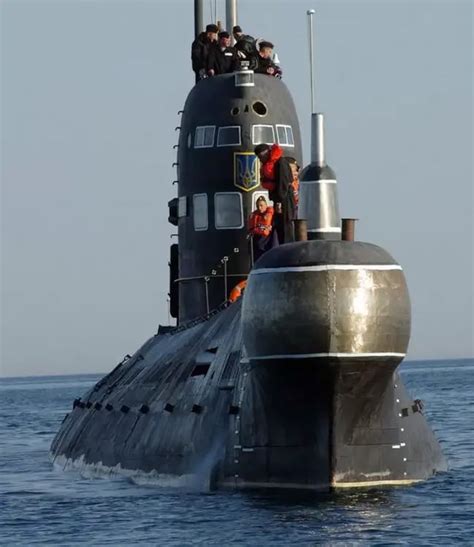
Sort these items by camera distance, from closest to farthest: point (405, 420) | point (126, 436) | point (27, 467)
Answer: point (405, 420)
point (126, 436)
point (27, 467)

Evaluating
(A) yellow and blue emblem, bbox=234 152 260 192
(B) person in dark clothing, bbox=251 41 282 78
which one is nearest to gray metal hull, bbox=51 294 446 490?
(A) yellow and blue emblem, bbox=234 152 260 192

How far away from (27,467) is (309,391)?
17.7 m

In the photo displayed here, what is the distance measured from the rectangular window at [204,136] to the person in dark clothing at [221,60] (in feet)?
4.47

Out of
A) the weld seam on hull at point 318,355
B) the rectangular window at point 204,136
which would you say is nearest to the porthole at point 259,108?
the rectangular window at point 204,136

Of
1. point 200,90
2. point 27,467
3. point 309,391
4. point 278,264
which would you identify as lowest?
point 27,467

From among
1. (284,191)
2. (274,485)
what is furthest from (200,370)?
(274,485)

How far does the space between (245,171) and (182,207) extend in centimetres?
222

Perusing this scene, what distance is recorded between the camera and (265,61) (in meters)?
37.2

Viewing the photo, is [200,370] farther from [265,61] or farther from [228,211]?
[265,61]

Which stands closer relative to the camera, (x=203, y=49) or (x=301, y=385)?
(x=301, y=385)

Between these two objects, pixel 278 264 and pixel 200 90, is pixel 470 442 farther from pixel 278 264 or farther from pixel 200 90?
pixel 278 264

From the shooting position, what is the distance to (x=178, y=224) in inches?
1501

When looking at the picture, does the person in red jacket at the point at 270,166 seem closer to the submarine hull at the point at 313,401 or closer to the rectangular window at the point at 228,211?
the submarine hull at the point at 313,401

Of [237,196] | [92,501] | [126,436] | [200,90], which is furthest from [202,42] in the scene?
[92,501]
